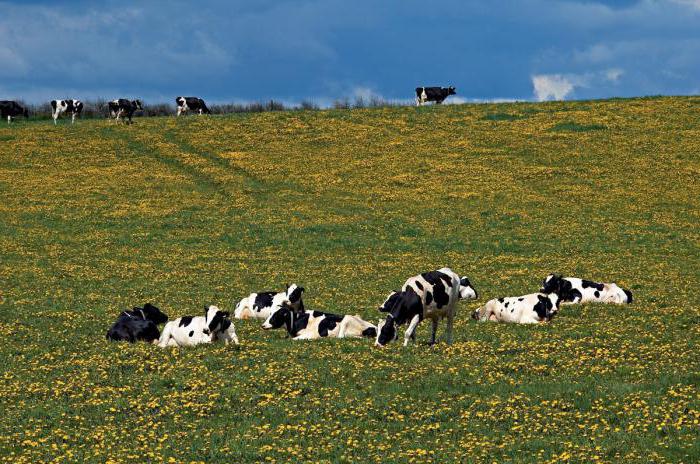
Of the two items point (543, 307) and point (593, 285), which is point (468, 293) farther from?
point (543, 307)

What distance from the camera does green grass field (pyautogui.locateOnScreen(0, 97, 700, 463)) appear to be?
15734 millimetres

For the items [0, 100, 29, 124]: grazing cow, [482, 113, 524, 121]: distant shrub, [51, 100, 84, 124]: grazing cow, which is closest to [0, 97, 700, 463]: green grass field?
[482, 113, 524, 121]: distant shrub

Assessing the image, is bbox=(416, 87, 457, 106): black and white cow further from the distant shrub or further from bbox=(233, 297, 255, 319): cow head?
bbox=(233, 297, 255, 319): cow head

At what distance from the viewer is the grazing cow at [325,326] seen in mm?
24422

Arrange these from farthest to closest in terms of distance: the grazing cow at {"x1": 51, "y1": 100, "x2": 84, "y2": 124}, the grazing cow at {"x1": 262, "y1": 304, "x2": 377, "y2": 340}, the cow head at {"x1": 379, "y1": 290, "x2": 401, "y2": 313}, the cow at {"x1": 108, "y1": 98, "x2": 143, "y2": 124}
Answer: the grazing cow at {"x1": 51, "y1": 100, "x2": 84, "y2": 124}
the cow at {"x1": 108, "y1": 98, "x2": 143, "y2": 124}
the grazing cow at {"x1": 262, "y1": 304, "x2": 377, "y2": 340}
the cow head at {"x1": 379, "y1": 290, "x2": 401, "y2": 313}

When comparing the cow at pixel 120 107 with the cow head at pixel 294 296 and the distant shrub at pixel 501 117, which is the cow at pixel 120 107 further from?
the cow head at pixel 294 296

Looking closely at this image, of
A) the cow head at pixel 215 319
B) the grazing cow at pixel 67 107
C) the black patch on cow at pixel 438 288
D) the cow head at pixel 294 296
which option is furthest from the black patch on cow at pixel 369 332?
the grazing cow at pixel 67 107

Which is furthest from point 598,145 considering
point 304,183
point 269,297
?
point 269,297

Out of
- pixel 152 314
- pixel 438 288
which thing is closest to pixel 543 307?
pixel 438 288

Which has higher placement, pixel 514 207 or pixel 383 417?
pixel 514 207

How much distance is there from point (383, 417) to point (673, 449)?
16.4ft

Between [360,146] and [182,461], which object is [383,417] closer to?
[182,461]

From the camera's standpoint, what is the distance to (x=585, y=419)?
52.2 feet

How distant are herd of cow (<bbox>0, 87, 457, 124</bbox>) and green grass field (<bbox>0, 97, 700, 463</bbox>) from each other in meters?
2.93
